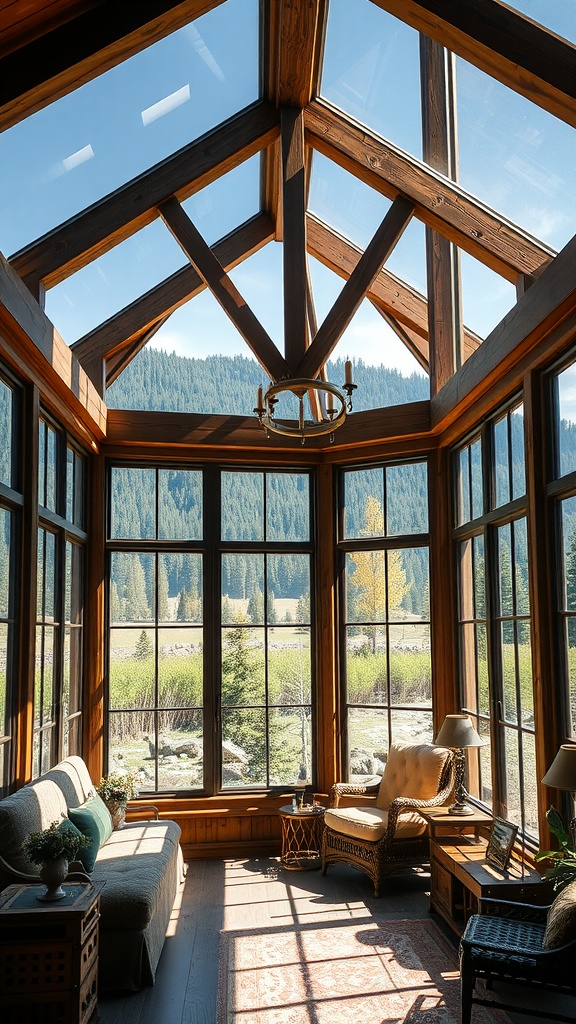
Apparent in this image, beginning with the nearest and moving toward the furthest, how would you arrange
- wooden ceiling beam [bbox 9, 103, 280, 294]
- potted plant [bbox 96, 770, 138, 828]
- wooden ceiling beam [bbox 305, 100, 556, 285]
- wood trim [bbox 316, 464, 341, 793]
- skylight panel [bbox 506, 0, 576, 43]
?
1. skylight panel [bbox 506, 0, 576, 43]
2. wooden ceiling beam [bbox 305, 100, 556, 285]
3. wooden ceiling beam [bbox 9, 103, 280, 294]
4. potted plant [bbox 96, 770, 138, 828]
5. wood trim [bbox 316, 464, 341, 793]

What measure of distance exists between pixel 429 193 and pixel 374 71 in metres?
0.82

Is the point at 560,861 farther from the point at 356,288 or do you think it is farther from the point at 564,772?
the point at 356,288

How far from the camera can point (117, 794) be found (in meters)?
5.60

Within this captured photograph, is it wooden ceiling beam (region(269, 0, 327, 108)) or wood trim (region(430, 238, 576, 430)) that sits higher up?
wooden ceiling beam (region(269, 0, 327, 108))

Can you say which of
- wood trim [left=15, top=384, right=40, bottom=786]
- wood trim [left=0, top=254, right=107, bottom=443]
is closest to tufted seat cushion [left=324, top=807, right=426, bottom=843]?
wood trim [left=15, top=384, right=40, bottom=786]

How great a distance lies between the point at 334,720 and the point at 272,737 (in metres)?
0.54

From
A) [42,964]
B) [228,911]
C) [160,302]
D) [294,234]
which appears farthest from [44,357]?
[228,911]

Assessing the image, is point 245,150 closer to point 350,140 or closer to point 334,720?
point 350,140

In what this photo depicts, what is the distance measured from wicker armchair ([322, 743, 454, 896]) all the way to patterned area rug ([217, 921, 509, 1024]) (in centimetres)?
65

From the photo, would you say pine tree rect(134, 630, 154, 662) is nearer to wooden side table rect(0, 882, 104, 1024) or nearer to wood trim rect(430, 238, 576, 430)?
wood trim rect(430, 238, 576, 430)

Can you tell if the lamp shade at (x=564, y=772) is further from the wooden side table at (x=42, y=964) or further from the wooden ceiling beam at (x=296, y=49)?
the wooden ceiling beam at (x=296, y=49)

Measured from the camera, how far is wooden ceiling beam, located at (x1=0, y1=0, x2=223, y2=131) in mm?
3551

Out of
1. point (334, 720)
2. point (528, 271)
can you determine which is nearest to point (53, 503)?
point (334, 720)

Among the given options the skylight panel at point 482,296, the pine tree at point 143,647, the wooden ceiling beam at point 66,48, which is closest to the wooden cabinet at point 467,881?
the pine tree at point 143,647
